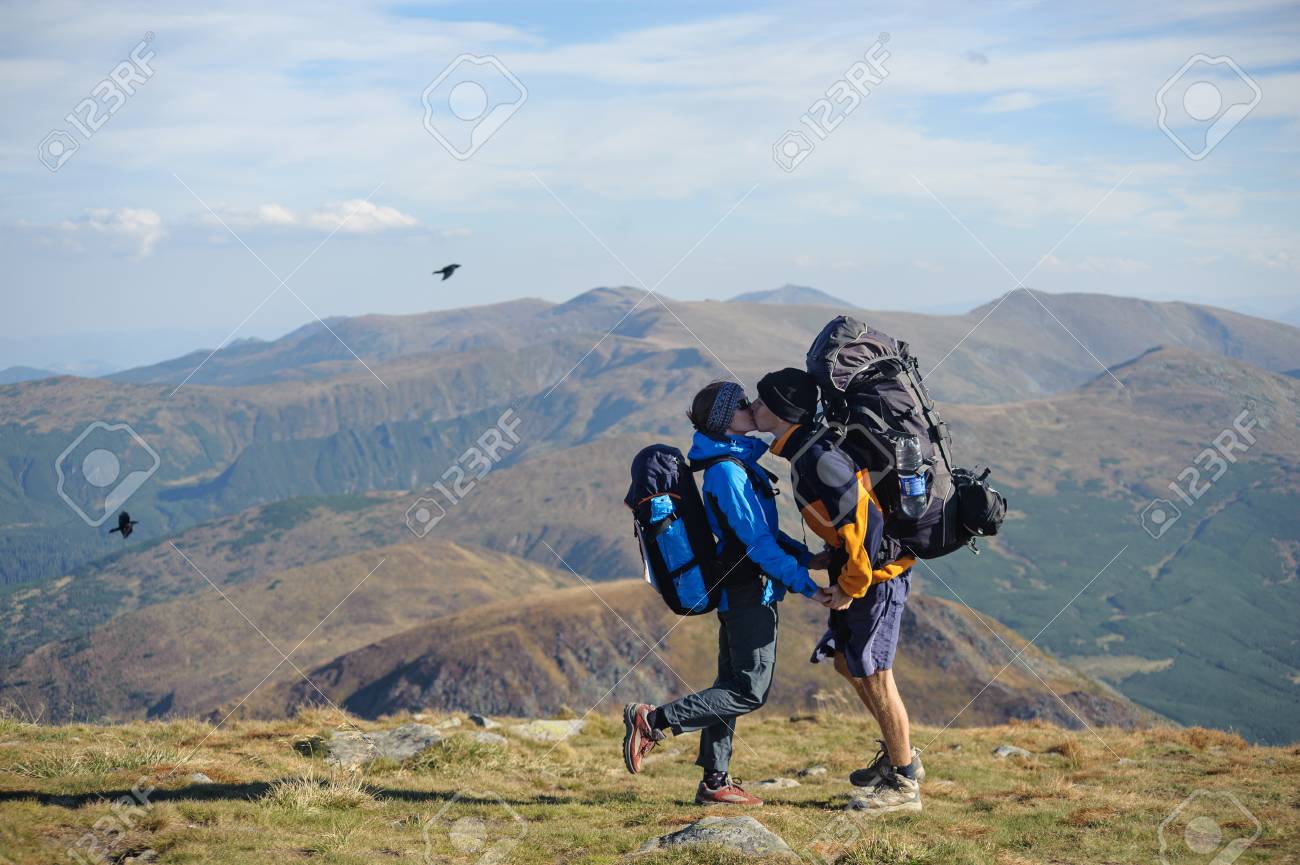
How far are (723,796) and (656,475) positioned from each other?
3660mm

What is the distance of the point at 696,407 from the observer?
405 inches

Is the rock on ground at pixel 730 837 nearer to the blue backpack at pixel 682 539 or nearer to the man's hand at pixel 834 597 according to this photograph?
the blue backpack at pixel 682 539

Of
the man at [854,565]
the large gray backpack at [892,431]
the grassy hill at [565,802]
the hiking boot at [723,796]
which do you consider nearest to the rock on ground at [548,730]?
the grassy hill at [565,802]

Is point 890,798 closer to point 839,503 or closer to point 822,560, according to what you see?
point 822,560

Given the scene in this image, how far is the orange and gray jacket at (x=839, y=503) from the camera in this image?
9.40m

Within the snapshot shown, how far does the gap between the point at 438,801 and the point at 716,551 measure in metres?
4.24

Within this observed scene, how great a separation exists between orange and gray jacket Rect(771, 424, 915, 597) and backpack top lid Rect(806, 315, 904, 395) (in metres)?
0.51

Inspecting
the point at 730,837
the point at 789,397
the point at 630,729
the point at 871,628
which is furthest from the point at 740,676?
the point at 789,397

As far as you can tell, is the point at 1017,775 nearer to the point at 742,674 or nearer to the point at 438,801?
the point at 742,674

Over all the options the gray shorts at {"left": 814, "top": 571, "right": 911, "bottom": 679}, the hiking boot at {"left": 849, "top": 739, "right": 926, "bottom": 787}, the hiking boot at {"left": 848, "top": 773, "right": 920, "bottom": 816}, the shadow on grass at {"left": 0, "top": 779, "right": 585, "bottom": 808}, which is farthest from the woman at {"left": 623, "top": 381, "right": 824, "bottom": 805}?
the shadow on grass at {"left": 0, "top": 779, "right": 585, "bottom": 808}

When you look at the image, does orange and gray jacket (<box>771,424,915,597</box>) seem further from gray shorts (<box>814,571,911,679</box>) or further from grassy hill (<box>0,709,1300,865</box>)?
grassy hill (<box>0,709,1300,865</box>)

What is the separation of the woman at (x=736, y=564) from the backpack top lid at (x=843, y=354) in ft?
2.73

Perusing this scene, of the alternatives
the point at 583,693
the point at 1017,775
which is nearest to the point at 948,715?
the point at 583,693

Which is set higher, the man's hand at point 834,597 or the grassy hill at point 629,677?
the man's hand at point 834,597
